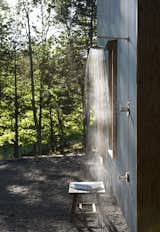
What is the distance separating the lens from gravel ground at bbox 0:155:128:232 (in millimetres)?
3508

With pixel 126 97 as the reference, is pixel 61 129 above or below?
below

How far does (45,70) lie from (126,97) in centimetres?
627

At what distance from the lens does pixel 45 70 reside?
9.22 m

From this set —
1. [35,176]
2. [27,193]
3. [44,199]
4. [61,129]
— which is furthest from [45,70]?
[44,199]

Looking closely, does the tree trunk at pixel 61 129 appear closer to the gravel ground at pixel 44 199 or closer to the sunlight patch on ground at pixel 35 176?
the gravel ground at pixel 44 199

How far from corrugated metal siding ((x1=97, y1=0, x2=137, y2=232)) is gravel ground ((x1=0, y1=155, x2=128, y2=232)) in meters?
0.23

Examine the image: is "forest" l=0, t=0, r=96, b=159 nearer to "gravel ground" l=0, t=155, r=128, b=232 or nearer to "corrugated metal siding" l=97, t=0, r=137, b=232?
"gravel ground" l=0, t=155, r=128, b=232

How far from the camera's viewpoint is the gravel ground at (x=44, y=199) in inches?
138

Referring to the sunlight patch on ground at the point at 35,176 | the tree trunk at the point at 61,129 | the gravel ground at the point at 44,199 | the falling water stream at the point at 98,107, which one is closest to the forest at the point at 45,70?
the tree trunk at the point at 61,129

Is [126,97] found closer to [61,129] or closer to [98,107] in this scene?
[98,107]

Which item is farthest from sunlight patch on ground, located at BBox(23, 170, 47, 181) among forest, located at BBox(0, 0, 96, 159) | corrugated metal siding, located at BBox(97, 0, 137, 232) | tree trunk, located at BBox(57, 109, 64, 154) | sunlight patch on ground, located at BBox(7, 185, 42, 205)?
tree trunk, located at BBox(57, 109, 64, 154)

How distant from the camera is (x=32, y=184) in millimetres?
5180

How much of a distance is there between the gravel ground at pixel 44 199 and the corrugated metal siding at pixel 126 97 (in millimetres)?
233
